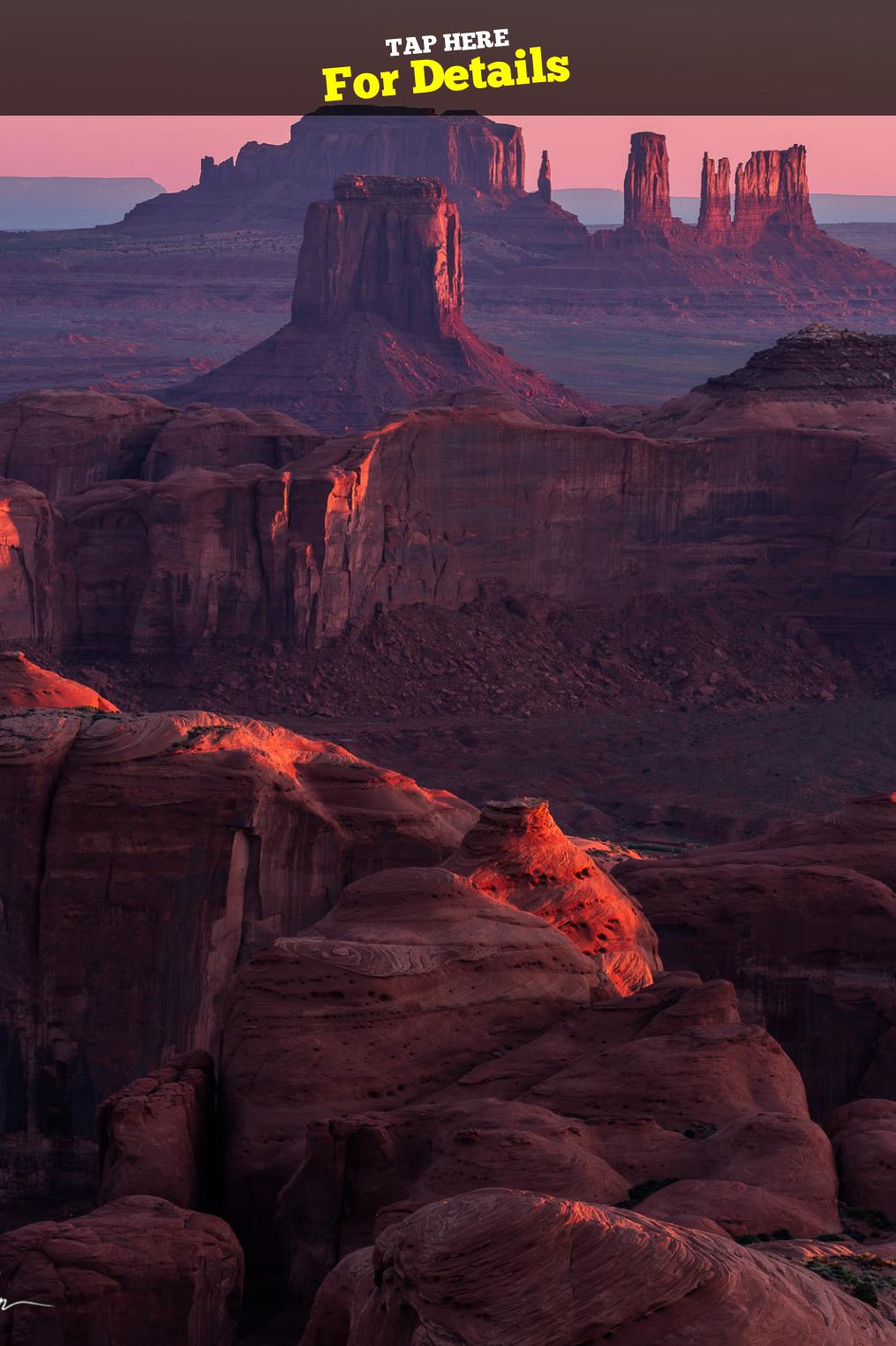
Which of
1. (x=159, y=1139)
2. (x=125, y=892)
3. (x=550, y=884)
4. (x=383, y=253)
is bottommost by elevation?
(x=159, y=1139)

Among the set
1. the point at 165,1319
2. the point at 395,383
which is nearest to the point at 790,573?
the point at 165,1319

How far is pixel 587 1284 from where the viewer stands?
13680 millimetres

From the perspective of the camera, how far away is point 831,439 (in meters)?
68.5

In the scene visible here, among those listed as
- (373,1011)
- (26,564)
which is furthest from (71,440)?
(373,1011)

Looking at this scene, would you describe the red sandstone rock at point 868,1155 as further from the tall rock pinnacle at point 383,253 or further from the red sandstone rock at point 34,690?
the tall rock pinnacle at point 383,253

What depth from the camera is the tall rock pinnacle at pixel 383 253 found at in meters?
142

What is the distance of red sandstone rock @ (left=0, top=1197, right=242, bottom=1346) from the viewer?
59.4 feet

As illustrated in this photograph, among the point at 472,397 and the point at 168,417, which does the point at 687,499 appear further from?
the point at 168,417

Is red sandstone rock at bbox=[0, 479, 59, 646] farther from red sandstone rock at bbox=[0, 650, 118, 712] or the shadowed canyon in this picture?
red sandstone rock at bbox=[0, 650, 118, 712]

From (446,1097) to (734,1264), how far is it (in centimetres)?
827

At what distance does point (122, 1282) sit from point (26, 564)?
134 ft

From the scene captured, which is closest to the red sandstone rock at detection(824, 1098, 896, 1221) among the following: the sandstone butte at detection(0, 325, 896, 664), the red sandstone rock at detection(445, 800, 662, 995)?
the red sandstone rock at detection(445, 800, 662, 995)

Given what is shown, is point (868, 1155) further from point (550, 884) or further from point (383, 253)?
point (383, 253)

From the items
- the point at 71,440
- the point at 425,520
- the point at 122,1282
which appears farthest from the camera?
the point at 71,440
